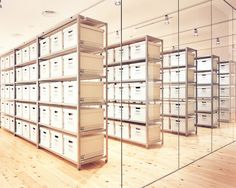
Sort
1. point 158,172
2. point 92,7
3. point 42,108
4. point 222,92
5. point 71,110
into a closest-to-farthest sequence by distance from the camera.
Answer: point 158,172 < point 71,110 < point 42,108 < point 92,7 < point 222,92

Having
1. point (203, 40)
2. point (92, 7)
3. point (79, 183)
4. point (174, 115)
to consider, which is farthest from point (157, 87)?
point (79, 183)

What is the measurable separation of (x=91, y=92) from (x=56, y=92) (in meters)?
0.74

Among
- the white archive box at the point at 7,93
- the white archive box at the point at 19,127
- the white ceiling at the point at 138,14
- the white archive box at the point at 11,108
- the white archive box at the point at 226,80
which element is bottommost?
the white archive box at the point at 19,127

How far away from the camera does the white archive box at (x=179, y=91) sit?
4.61 meters

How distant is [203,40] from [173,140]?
2.31 metres

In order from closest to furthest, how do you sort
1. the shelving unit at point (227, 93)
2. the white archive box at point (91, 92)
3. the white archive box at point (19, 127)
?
the white archive box at point (91, 92)
the white archive box at point (19, 127)
the shelving unit at point (227, 93)

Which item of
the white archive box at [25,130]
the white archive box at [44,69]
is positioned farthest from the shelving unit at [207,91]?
the white archive box at [25,130]

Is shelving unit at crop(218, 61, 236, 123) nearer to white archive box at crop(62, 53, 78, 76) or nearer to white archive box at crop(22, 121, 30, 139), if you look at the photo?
white archive box at crop(62, 53, 78, 76)

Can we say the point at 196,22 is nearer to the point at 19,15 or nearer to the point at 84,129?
the point at 84,129

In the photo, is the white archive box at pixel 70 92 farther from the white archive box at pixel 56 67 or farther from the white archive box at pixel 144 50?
the white archive box at pixel 144 50

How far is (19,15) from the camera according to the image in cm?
486

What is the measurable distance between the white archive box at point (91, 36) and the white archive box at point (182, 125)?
246cm

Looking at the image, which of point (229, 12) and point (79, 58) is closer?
point (79, 58)

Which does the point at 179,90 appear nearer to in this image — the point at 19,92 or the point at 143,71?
the point at 143,71
